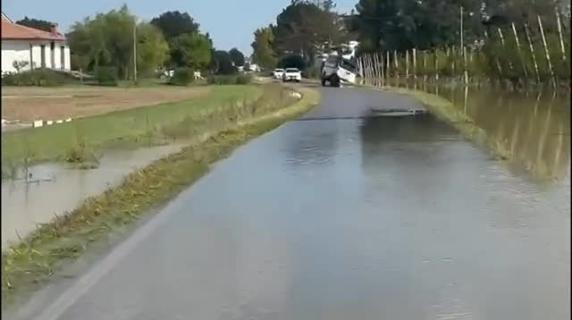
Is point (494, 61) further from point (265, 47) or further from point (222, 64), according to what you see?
point (265, 47)

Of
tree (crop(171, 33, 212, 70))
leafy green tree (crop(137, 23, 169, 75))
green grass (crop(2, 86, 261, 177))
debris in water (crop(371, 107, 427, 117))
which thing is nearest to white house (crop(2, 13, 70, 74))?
leafy green tree (crop(137, 23, 169, 75))

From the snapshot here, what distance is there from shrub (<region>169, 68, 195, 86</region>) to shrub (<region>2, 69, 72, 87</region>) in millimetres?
8356

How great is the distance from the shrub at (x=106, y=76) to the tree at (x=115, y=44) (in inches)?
114

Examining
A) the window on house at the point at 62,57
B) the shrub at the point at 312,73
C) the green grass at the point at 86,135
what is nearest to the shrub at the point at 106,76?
the window on house at the point at 62,57

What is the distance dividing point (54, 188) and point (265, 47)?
12280 cm

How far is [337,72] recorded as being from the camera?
77.3m

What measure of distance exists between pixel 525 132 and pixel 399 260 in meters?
9.05

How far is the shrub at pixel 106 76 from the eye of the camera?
83.1 m

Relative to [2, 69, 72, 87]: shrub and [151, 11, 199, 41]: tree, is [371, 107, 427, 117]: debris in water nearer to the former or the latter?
[2, 69, 72, 87]: shrub

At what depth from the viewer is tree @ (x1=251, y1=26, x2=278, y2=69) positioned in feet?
438

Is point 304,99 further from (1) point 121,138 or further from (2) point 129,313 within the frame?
(2) point 129,313

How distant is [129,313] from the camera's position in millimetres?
6969

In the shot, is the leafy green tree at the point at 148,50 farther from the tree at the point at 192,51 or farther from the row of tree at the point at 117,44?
the tree at the point at 192,51

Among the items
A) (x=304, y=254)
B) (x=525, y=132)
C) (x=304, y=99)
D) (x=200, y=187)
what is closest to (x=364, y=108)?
(x=304, y=99)
